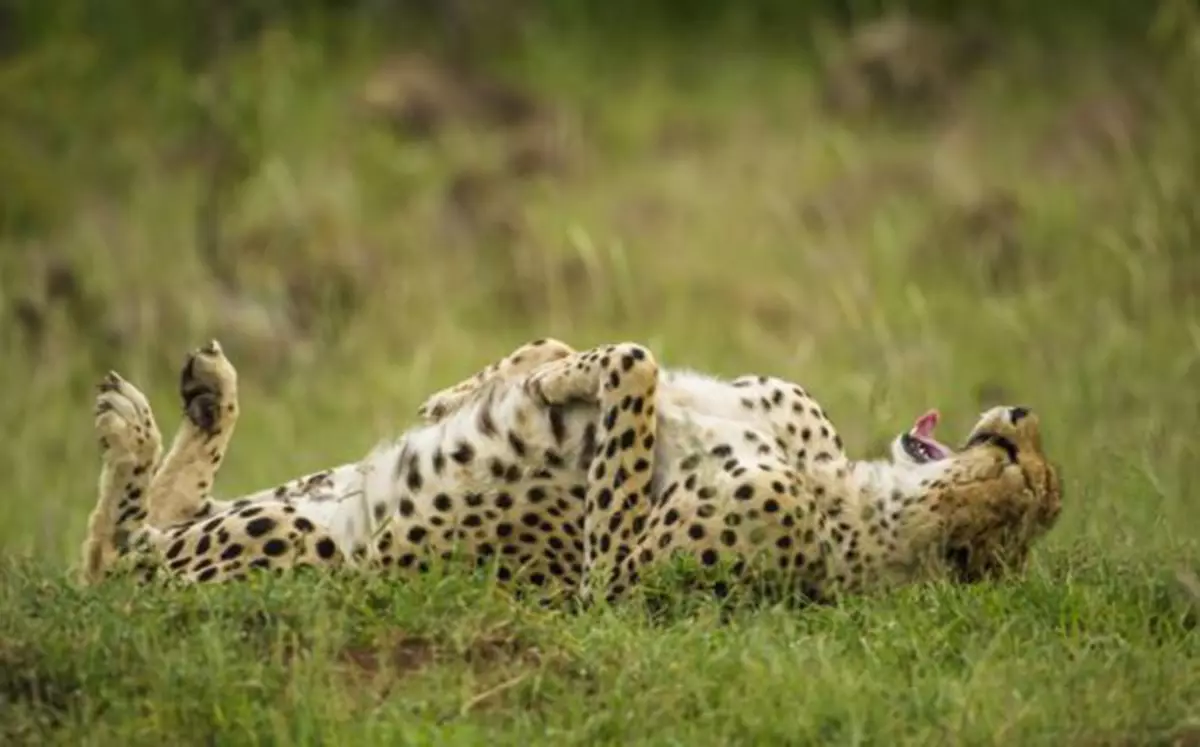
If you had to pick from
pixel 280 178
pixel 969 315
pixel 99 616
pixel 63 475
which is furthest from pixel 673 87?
pixel 99 616

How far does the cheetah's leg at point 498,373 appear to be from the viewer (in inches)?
→ 241

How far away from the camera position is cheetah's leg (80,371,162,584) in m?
6.11

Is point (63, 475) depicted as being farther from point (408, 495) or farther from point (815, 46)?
point (815, 46)

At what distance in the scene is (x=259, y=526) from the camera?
6000 mm

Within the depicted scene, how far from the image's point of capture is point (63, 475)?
29.0 ft

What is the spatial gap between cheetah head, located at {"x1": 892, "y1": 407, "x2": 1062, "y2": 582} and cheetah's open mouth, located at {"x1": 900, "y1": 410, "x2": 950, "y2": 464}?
0.11 m

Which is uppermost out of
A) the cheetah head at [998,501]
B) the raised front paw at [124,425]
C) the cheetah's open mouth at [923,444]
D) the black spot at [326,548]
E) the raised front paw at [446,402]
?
the raised front paw at [124,425]

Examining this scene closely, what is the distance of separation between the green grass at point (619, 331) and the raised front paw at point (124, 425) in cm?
34

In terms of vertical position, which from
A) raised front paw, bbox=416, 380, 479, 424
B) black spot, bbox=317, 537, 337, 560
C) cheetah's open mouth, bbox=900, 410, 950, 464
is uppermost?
raised front paw, bbox=416, 380, 479, 424

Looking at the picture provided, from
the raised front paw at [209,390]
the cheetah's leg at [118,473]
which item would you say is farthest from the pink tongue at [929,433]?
the cheetah's leg at [118,473]

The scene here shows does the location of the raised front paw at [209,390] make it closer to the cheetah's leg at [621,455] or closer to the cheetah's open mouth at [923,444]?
the cheetah's leg at [621,455]

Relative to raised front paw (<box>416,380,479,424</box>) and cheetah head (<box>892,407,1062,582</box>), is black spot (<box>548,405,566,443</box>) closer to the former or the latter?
raised front paw (<box>416,380,479,424</box>)

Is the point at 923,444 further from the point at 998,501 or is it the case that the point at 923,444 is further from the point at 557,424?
the point at 557,424

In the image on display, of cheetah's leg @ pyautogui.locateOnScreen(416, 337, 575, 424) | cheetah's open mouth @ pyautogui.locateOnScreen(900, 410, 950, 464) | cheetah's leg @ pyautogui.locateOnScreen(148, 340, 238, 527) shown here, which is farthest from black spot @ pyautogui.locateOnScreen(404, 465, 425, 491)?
cheetah's open mouth @ pyautogui.locateOnScreen(900, 410, 950, 464)
